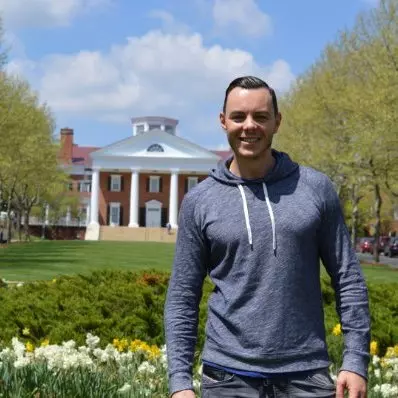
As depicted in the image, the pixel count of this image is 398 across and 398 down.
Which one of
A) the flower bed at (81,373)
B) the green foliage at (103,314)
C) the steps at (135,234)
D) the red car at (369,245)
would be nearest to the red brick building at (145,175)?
the steps at (135,234)

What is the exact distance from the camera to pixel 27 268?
24734 mm

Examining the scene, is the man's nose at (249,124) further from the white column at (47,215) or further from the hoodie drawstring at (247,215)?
the white column at (47,215)

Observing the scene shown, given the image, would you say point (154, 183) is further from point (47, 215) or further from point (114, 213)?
point (47, 215)

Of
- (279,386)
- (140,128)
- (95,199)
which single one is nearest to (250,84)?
(279,386)

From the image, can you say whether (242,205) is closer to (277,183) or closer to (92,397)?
(277,183)

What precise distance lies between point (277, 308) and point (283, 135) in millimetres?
39672

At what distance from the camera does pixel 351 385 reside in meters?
2.83

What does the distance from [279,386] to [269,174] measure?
753 mm

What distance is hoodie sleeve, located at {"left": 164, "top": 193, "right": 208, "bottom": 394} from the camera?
10.0ft

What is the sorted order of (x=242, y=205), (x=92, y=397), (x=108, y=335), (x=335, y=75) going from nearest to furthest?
(x=242, y=205) → (x=92, y=397) → (x=108, y=335) → (x=335, y=75)

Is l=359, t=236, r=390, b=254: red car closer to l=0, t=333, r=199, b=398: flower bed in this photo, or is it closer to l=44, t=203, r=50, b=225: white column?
l=44, t=203, r=50, b=225: white column

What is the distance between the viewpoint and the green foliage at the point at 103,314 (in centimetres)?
820

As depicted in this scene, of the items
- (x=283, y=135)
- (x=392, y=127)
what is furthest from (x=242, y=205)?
(x=283, y=135)

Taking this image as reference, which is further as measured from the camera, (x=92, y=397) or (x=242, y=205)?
(x=92, y=397)
